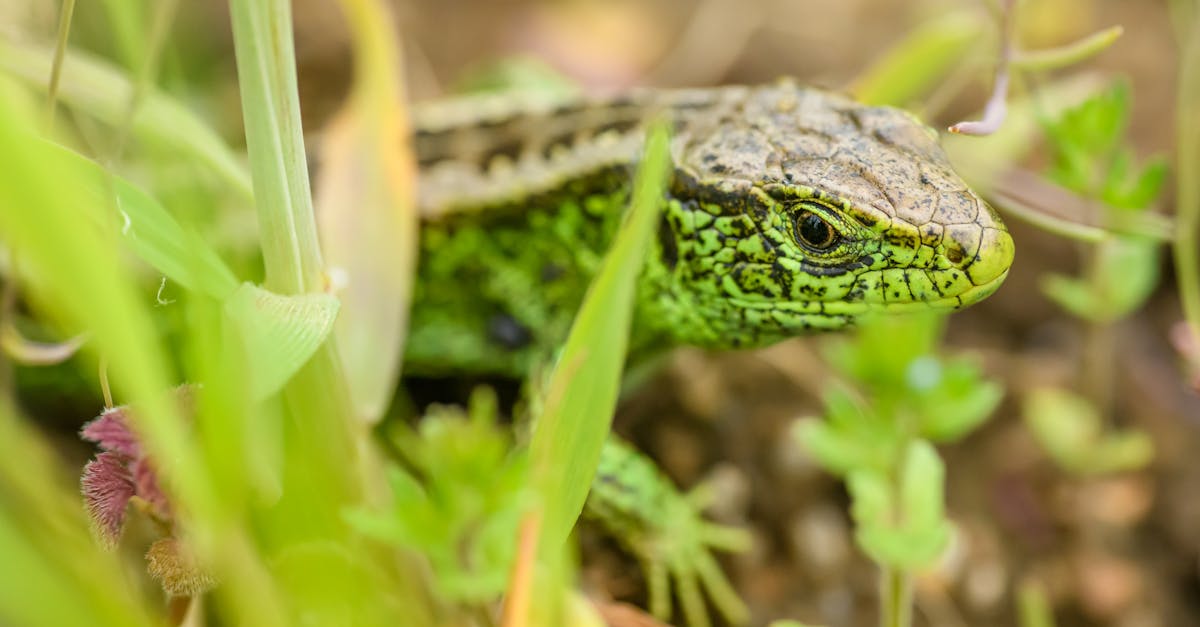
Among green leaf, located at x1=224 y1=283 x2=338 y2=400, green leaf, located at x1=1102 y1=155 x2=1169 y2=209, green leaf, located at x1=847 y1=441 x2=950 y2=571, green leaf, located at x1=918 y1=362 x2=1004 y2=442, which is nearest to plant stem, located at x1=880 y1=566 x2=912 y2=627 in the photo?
green leaf, located at x1=847 y1=441 x2=950 y2=571

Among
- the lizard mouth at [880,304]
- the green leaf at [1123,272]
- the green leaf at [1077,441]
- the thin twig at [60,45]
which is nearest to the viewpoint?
the thin twig at [60,45]

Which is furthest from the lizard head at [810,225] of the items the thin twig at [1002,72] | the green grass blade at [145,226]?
the green grass blade at [145,226]

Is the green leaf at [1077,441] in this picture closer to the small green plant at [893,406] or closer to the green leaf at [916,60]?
the small green plant at [893,406]

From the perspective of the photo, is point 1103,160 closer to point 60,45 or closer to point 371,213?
point 371,213

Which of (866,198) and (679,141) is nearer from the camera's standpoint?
(866,198)

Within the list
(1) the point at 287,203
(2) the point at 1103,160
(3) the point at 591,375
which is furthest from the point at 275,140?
(2) the point at 1103,160

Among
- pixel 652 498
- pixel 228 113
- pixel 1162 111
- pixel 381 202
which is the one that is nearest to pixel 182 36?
pixel 228 113

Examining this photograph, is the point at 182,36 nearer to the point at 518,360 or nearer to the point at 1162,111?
the point at 518,360
